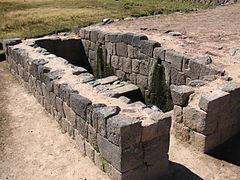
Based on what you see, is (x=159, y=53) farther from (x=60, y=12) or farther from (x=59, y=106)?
(x=60, y=12)

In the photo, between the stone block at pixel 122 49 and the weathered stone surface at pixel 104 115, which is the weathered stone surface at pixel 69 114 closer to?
the weathered stone surface at pixel 104 115

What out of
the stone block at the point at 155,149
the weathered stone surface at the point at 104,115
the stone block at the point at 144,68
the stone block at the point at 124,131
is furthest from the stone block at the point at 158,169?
the stone block at the point at 144,68

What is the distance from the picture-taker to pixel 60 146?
8422 millimetres

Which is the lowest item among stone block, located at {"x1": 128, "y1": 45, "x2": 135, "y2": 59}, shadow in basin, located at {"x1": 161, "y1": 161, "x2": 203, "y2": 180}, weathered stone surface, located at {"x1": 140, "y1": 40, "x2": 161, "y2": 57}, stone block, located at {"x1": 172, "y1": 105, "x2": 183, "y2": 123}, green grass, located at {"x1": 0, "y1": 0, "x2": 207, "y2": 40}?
shadow in basin, located at {"x1": 161, "y1": 161, "x2": 203, "y2": 180}

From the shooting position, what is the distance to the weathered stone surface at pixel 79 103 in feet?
24.1

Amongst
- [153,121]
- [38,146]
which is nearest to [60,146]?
[38,146]

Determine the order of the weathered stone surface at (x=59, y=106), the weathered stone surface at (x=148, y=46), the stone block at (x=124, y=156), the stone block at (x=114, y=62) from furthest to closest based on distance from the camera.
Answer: the stone block at (x=114, y=62), the weathered stone surface at (x=148, y=46), the weathered stone surface at (x=59, y=106), the stone block at (x=124, y=156)

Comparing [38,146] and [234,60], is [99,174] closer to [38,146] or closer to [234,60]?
[38,146]

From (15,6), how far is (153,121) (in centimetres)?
2659

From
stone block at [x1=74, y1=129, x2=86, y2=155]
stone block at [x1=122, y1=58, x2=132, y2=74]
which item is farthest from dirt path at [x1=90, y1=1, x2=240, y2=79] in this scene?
stone block at [x1=74, y1=129, x2=86, y2=155]

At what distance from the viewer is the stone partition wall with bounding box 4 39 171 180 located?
636 cm

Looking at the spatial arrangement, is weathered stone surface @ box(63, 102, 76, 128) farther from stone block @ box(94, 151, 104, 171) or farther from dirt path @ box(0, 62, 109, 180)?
stone block @ box(94, 151, 104, 171)

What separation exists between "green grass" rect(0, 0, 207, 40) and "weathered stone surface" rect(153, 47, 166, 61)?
9.09 metres

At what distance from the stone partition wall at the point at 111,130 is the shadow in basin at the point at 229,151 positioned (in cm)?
196
